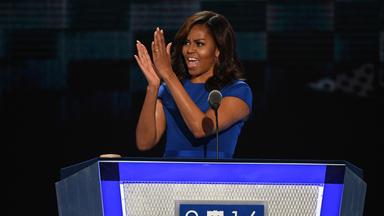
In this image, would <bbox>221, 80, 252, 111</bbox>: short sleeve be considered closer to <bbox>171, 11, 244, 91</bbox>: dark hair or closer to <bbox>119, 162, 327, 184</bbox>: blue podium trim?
<bbox>171, 11, 244, 91</bbox>: dark hair

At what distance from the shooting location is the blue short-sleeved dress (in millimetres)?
2186

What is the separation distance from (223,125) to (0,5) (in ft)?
4.86

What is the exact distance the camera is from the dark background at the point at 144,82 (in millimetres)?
3301

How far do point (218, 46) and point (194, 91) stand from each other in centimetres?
13

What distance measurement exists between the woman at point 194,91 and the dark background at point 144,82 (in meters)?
0.97

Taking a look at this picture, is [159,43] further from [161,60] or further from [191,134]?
[191,134]

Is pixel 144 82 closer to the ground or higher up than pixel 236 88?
closer to the ground

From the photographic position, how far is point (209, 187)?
1736 millimetres

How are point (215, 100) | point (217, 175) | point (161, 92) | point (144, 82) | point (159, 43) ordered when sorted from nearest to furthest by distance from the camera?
point (217, 175)
point (215, 100)
point (159, 43)
point (161, 92)
point (144, 82)

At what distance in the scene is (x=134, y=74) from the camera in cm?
334

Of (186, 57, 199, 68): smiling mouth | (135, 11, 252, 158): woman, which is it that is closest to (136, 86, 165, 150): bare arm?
(135, 11, 252, 158): woman

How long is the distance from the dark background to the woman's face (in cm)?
98

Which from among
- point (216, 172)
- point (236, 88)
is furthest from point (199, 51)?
point (216, 172)

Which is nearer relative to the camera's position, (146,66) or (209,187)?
(209,187)
